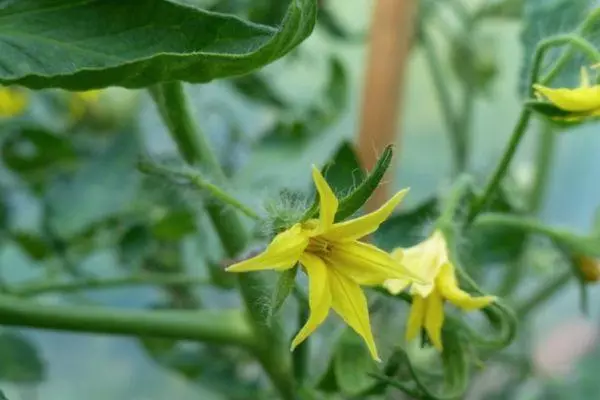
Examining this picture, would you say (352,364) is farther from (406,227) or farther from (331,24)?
(331,24)

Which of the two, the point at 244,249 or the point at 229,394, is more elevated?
the point at 244,249

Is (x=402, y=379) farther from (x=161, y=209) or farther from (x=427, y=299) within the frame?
(x=161, y=209)

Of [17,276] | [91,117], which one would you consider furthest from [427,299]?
[17,276]

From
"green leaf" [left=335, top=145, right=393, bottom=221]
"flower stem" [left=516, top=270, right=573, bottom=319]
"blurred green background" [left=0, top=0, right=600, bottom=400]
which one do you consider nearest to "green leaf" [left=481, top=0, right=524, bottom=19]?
"blurred green background" [left=0, top=0, right=600, bottom=400]

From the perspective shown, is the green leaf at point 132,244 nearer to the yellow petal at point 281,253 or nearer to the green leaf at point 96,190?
the green leaf at point 96,190

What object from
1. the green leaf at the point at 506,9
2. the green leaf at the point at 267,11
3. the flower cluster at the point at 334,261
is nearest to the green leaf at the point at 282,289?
the flower cluster at the point at 334,261
